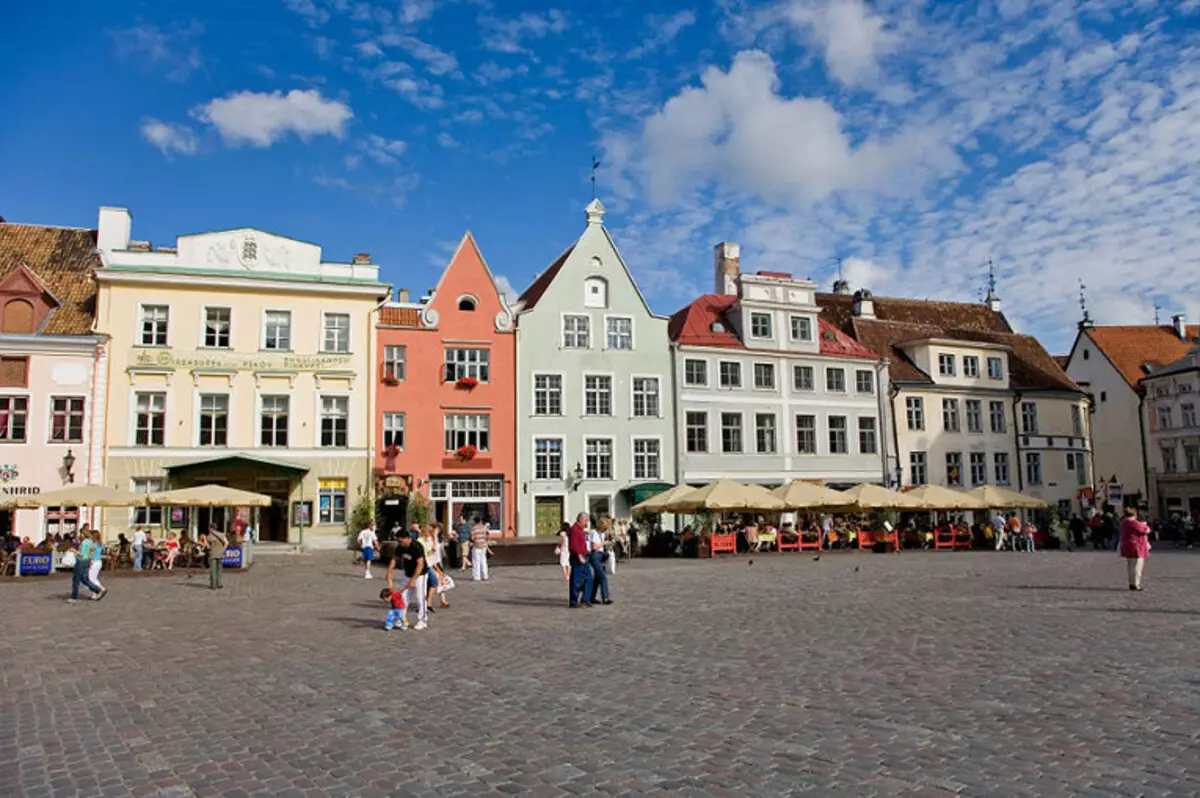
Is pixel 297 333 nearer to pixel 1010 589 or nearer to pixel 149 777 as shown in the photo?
pixel 1010 589

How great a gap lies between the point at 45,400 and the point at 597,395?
68.3 ft

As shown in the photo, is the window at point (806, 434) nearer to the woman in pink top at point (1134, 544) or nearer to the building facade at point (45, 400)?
the woman in pink top at point (1134, 544)

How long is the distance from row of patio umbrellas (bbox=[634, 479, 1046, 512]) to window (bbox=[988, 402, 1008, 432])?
1262 centimetres

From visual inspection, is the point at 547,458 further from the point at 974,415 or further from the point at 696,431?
the point at 974,415

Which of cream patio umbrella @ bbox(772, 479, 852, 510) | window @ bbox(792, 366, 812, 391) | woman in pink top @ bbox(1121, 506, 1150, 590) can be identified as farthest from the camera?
window @ bbox(792, 366, 812, 391)

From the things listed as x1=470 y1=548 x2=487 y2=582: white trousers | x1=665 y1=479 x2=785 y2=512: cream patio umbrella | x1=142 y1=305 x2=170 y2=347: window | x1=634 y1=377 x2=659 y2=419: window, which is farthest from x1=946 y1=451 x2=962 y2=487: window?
x1=142 y1=305 x2=170 y2=347: window

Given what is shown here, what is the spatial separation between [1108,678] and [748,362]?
34089mm

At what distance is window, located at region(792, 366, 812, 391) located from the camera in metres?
44.2

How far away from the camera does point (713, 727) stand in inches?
308

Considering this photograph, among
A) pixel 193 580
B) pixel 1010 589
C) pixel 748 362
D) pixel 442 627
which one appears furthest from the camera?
pixel 748 362

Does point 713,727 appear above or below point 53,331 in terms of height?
below

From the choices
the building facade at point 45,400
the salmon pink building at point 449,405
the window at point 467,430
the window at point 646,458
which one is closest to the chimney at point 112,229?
the building facade at point 45,400

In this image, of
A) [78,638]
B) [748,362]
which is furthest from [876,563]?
[78,638]

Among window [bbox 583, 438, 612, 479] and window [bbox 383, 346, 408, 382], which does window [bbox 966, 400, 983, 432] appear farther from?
window [bbox 383, 346, 408, 382]
